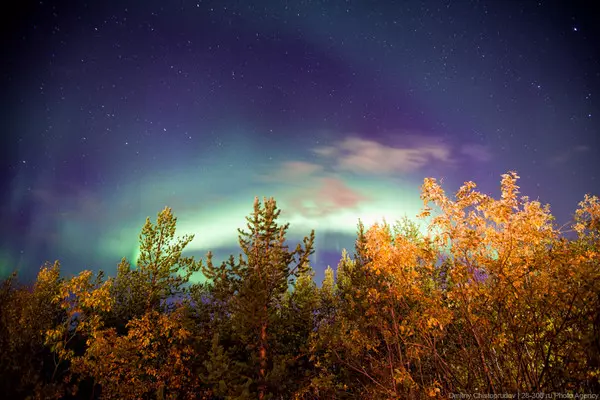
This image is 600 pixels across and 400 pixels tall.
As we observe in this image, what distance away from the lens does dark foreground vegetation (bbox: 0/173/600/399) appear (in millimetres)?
6137

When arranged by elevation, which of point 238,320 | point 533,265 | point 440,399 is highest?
point 533,265

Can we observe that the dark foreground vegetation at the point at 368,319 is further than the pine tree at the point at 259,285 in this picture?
No

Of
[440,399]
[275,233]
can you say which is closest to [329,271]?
[275,233]

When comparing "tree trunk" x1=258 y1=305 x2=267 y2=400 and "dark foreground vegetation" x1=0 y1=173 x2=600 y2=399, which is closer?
"dark foreground vegetation" x1=0 y1=173 x2=600 y2=399

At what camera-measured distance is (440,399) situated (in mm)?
7684

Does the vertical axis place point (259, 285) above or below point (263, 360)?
above

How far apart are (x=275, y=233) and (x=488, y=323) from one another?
15.0 metres

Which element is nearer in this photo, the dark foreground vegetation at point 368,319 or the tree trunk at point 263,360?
the dark foreground vegetation at point 368,319

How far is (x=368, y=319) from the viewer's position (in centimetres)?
1634

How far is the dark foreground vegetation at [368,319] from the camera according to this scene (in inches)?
242

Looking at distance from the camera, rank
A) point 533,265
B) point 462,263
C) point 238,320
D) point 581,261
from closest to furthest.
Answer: point 581,261 → point 533,265 → point 462,263 → point 238,320

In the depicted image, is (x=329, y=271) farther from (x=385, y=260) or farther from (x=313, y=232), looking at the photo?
(x=385, y=260)

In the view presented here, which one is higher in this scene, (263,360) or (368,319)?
(368,319)

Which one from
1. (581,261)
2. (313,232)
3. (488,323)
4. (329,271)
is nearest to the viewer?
(581,261)
